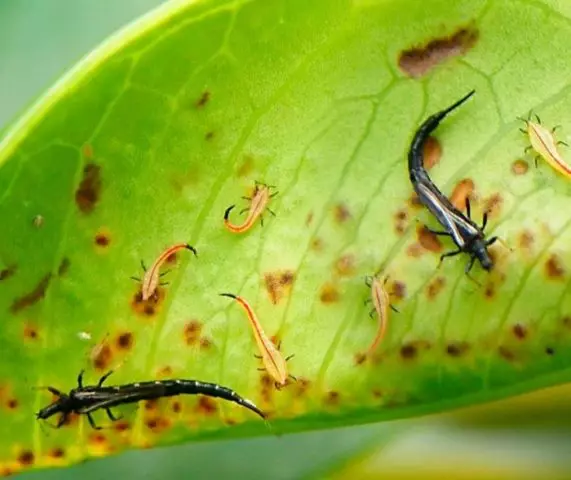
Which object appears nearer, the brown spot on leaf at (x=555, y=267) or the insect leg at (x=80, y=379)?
the brown spot on leaf at (x=555, y=267)

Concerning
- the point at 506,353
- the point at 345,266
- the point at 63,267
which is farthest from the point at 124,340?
the point at 506,353

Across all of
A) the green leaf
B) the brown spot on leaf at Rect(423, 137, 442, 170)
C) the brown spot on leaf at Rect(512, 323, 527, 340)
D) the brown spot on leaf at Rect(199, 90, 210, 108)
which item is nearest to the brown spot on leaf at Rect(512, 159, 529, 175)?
the green leaf

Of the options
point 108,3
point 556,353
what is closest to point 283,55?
point 556,353

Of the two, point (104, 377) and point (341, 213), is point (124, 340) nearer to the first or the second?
point (104, 377)

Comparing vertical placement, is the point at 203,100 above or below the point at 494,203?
above

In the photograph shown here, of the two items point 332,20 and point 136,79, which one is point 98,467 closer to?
point 136,79

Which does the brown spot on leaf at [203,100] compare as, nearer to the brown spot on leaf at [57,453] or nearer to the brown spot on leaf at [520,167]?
the brown spot on leaf at [520,167]

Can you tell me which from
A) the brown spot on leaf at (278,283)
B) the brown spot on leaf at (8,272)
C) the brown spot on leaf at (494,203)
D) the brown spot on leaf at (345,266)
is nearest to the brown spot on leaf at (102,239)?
the brown spot on leaf at (8,272)
